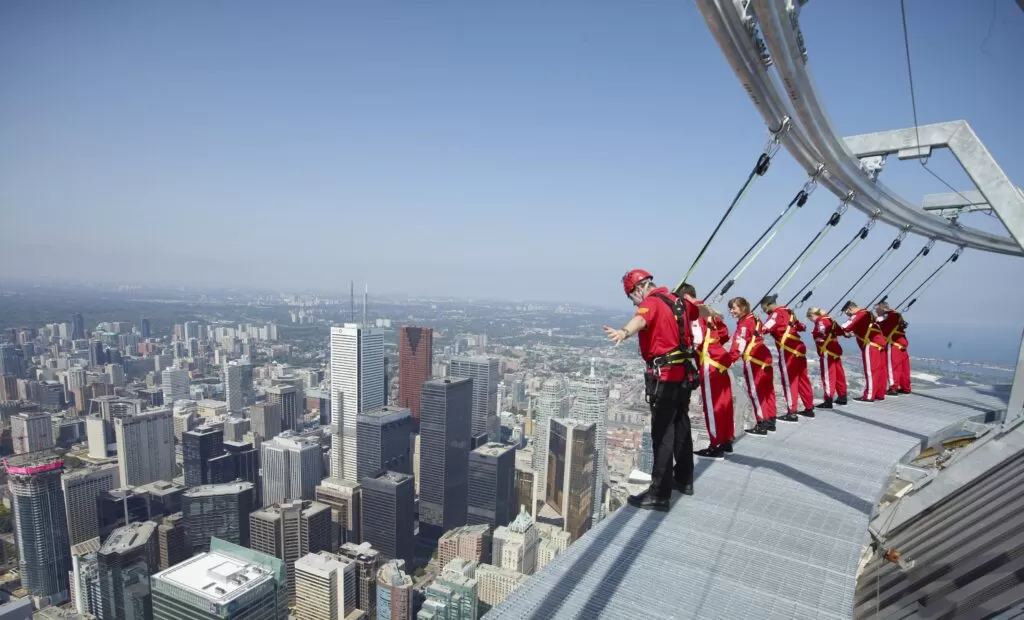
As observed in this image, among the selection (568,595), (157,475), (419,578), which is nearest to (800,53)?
(568,595)

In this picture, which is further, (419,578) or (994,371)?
(419,578)

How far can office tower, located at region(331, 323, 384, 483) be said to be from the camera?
44844mm

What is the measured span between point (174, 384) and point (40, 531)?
80.7 ft

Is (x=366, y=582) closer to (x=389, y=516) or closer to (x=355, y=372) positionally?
(x=389, y=516)

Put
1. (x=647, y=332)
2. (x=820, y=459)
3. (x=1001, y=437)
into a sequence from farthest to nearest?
(x=820, y=459)
(x=1001, y=437)
(x=647, y=332)

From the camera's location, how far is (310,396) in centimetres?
5169

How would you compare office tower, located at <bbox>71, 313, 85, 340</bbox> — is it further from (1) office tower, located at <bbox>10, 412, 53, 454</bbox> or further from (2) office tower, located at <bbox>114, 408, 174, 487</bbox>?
(2) office tower, located at <bbox>114, 408, 174, 487</bbox>

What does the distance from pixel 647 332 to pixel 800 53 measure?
5.92 ft

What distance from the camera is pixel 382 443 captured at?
39062 millimetres

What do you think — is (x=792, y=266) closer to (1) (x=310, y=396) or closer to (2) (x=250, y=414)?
(2) (x=250, y=414)

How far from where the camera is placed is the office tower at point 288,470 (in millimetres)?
35406

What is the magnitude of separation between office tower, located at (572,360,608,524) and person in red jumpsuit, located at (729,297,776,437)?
29690mm

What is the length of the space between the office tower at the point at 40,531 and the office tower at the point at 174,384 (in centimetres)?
2132

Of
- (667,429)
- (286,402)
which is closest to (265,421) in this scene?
(286,402)
